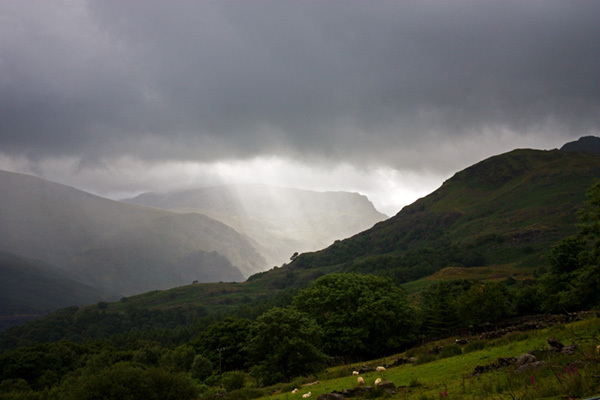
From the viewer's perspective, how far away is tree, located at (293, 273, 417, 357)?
6394 cm

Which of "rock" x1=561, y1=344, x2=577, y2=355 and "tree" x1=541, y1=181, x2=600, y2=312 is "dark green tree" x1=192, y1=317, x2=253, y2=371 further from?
"rock" x1=561, y1=344, x2=577, y2=355

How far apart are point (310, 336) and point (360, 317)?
19184 mm

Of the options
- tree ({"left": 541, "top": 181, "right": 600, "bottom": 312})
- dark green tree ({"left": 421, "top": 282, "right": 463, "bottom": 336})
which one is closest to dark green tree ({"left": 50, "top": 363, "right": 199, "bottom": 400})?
tree ({"left": 541, "top": 181, "right": 600, "bottom": 312})

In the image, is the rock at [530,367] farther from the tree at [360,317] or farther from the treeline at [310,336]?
the tree at [360,317]

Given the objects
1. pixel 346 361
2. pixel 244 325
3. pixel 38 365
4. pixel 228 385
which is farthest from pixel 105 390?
pixel 38 365

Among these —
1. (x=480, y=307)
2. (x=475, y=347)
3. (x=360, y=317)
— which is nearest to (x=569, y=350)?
(x=475, y=347)

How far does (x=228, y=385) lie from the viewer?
41906mm

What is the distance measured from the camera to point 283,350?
4441 cm

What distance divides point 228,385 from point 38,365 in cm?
7878

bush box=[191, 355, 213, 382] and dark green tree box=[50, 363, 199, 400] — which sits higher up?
dark green tree box=[50, 363, 199, 400]

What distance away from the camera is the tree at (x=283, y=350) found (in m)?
44.1

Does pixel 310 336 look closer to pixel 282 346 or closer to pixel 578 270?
pixel 282 346

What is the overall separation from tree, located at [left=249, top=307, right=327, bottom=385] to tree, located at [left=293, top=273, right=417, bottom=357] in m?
18.4

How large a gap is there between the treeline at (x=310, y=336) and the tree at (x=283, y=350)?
4.7 inches
